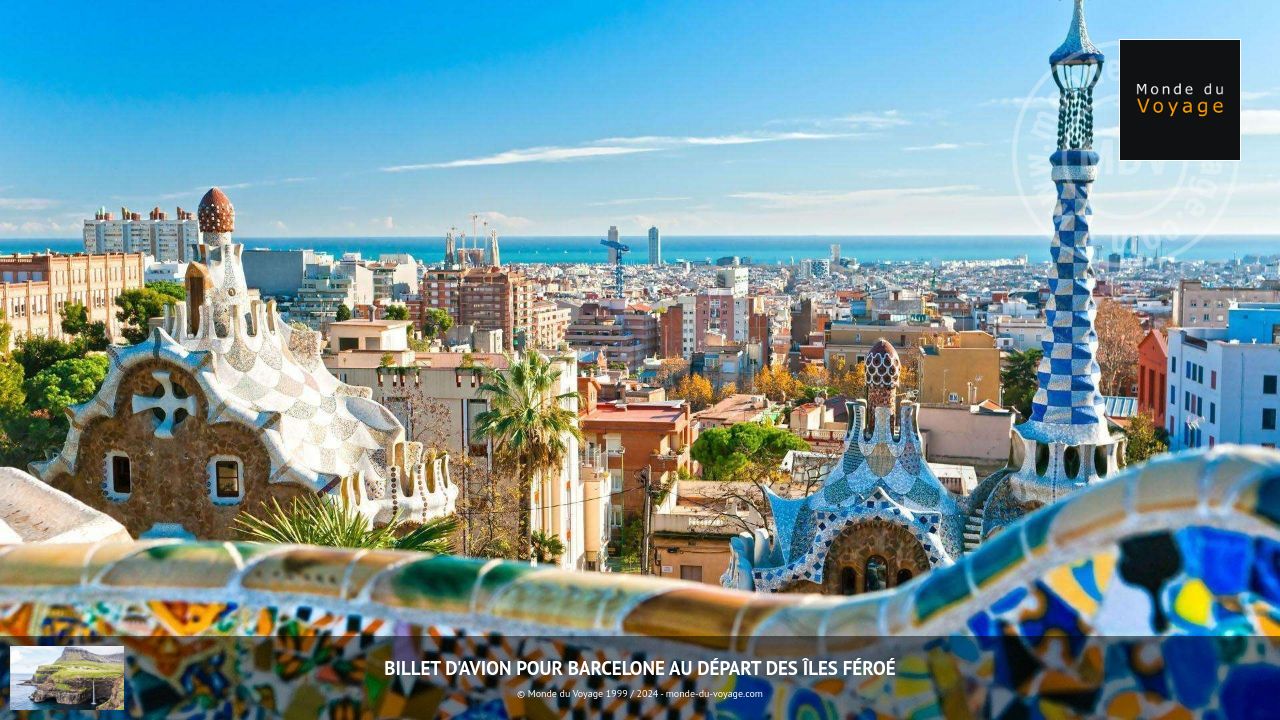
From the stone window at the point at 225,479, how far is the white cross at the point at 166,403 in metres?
0.67

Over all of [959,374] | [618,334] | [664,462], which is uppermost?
[959,374]

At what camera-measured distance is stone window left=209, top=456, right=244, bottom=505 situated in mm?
15383

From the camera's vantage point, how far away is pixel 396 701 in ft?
9.98

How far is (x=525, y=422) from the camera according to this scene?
19.6 meters

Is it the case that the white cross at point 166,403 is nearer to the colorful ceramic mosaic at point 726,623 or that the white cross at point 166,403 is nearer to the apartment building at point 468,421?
the apartment building at point 468,421

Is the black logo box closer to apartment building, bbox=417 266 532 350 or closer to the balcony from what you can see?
the balcony

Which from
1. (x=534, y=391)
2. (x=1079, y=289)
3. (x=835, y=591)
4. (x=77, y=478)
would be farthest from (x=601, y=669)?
(x=534, y=391)

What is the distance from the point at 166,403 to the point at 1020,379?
36275mm

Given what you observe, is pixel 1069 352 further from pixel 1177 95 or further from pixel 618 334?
pixel 618 334

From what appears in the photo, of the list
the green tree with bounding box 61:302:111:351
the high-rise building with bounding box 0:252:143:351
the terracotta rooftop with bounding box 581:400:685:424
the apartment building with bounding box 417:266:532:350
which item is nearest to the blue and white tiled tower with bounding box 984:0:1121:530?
the terracotta rooftop with bounding box 581:400:685:424

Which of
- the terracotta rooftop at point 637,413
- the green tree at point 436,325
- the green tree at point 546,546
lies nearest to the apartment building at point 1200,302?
the green tree at point 436,325

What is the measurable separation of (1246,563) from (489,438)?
18.5 m

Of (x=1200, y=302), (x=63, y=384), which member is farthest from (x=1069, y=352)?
(x=1200, y=302)

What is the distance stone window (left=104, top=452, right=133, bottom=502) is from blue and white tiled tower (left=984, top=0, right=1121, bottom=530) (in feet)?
34.1
